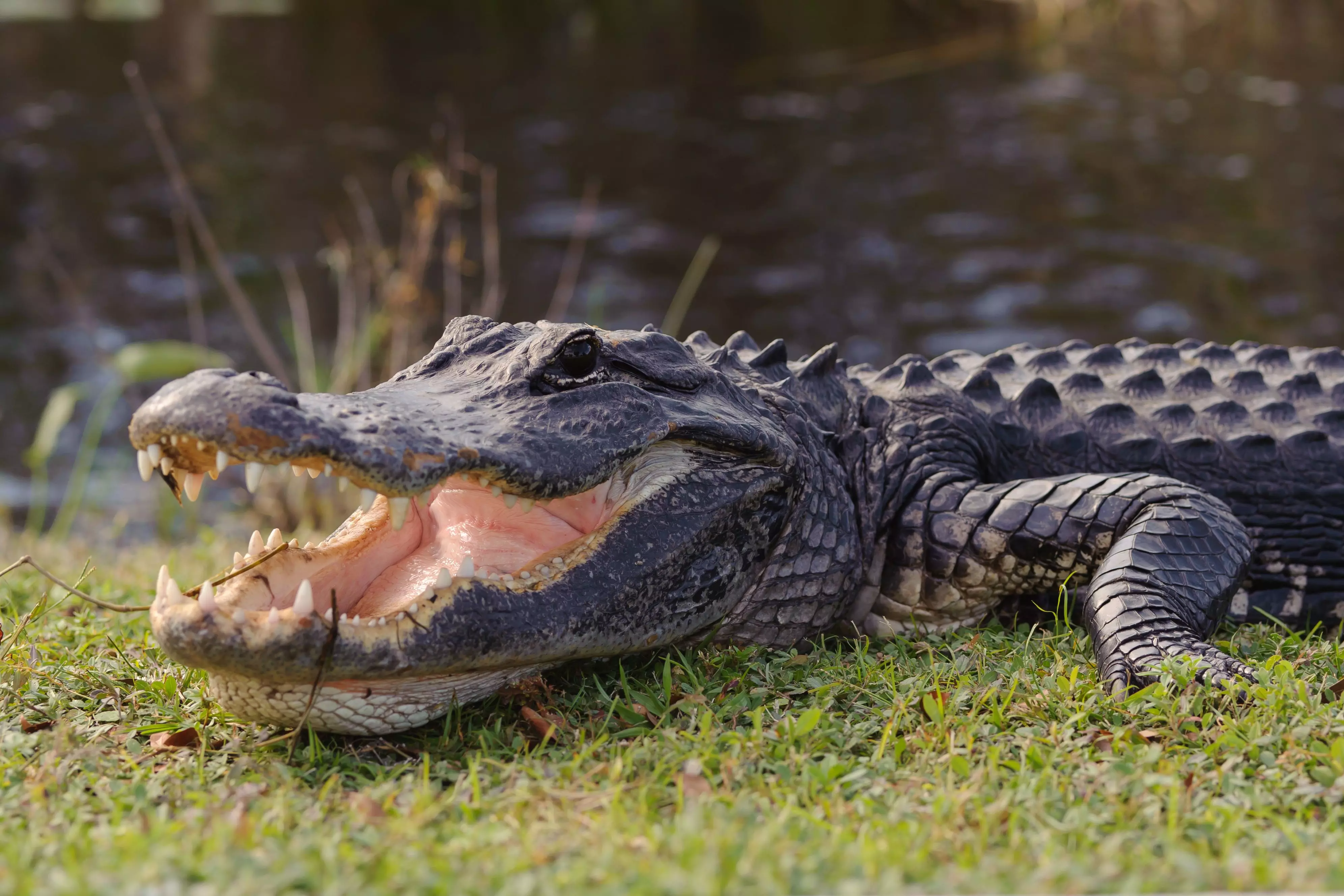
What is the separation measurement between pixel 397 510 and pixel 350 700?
43cm

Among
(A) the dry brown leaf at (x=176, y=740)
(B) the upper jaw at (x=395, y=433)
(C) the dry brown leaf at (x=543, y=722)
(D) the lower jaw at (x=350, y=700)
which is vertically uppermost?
(B) the upper jaw at (x=395, y=433)

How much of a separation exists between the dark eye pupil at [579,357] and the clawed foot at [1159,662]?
1481 mm

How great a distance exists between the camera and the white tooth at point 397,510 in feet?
8.94

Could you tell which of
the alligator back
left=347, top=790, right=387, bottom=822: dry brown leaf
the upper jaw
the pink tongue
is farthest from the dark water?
left=347, top=790, right=387, bottom=822: dry brown leaf

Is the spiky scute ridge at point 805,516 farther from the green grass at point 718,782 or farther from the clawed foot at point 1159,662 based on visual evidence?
the clawed foot at point 1159,662

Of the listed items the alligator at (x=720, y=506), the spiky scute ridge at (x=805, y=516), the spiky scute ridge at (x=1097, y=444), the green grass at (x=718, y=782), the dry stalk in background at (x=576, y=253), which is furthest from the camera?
the dry stalk in background at (x=576, y=253)

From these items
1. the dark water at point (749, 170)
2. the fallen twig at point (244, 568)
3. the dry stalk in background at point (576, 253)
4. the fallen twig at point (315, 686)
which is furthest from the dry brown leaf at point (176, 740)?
the dark water at point (749, 170)

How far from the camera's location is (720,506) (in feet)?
10.7

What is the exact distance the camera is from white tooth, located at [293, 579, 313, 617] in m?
2.58

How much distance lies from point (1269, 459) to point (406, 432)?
2.75 metres

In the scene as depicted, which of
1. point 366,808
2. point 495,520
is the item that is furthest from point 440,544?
point 366,808

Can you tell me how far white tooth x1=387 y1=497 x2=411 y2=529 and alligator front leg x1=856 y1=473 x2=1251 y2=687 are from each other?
1551 mm

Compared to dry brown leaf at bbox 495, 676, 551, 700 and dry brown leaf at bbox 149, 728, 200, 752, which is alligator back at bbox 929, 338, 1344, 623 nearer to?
dry brown leaf at bbox 495, 676, 551, 700

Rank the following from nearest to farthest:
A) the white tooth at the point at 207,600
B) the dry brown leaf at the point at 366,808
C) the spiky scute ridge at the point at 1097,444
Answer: the dry brown leaf at the point at 366,808
the white tooth at the point at 207,600
the spiky scute ridge at the point at 1097,444
